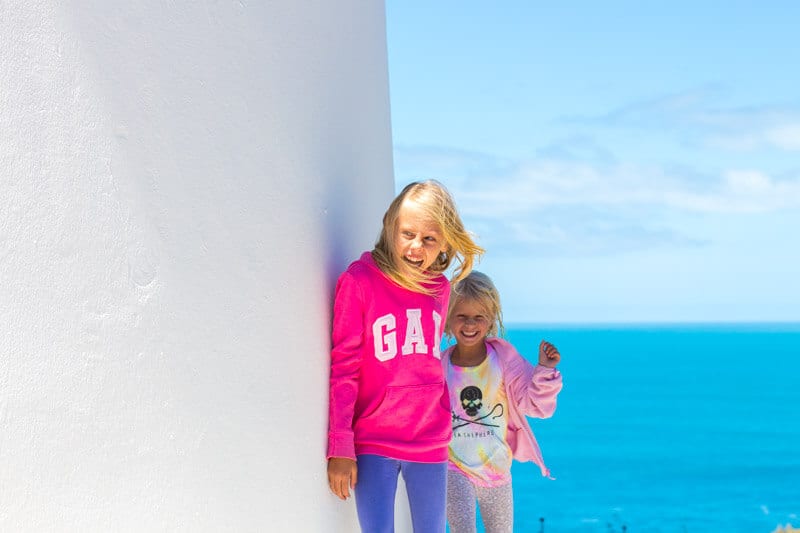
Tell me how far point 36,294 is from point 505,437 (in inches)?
87.5

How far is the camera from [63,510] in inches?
50.0

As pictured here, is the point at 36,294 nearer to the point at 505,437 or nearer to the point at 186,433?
the point at 186,433

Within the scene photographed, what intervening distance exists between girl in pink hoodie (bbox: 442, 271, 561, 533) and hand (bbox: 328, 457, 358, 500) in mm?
692

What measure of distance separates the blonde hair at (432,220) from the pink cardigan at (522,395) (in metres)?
0.64

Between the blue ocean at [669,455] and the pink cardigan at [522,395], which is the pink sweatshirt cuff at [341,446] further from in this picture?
the blue ocean at [669,455]

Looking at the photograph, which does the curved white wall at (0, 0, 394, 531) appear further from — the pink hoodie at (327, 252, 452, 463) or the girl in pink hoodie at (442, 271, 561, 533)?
the girl in pink hoodie at (442, 271, 561, 533)

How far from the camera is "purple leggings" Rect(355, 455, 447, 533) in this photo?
2.53 metres

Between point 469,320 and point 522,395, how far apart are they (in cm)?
31

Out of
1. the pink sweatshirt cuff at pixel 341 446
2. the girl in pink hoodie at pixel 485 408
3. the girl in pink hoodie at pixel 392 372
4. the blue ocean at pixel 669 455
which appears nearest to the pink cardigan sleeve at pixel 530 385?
the girl in pink hoodie at pixel 485 408

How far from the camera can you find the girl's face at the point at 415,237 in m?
2.55

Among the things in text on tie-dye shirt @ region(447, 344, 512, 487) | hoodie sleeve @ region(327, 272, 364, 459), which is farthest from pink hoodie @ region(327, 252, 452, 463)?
text on tie-dye shirt @ region(447, 344, 512, 487)

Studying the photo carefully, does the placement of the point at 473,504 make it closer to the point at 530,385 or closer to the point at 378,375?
the point at 530,385

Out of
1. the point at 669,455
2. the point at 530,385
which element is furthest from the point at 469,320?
the point at 669,455

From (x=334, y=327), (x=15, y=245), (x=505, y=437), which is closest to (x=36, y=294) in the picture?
(x=15, y=245)
